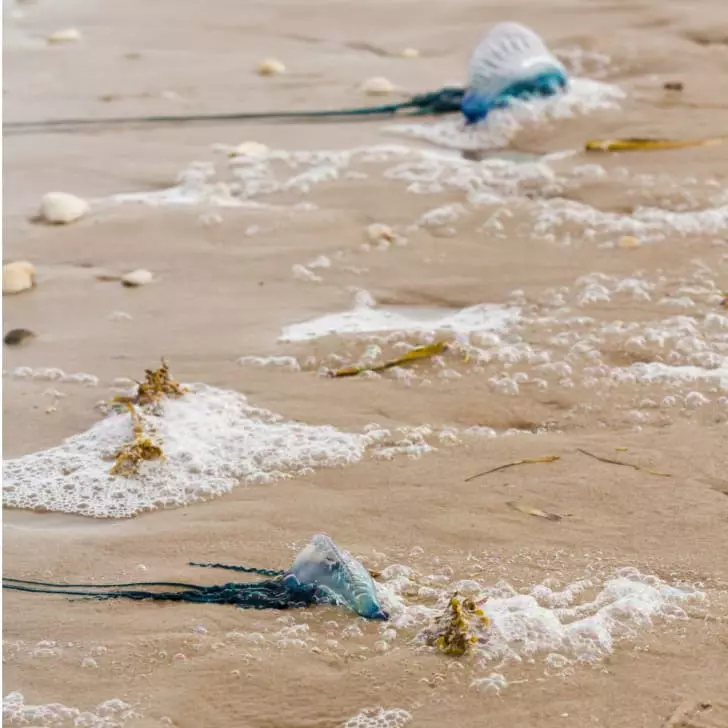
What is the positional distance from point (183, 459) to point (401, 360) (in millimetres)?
720

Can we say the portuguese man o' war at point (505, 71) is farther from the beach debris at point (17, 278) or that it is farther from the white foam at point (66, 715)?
the white foam at point (66, 715)

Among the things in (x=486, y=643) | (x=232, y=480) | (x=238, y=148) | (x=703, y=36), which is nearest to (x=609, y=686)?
(x=486, y=643)

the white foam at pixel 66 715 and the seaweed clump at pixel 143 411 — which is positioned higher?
the seaweed clump at pixel 143 411

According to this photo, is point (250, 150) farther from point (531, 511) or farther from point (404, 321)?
point (531, 511)

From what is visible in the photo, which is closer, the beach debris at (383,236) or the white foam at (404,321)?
the white foam at (404,321)

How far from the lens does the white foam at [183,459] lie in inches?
97.1

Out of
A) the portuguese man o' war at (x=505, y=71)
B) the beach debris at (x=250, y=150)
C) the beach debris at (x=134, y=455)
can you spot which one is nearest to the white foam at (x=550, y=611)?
the beach debris at (x=134, y=455)

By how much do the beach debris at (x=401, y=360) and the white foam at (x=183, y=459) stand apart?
0.29 metres

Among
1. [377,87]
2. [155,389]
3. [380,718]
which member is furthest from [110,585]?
[377,87]

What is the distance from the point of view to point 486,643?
1.89 metres

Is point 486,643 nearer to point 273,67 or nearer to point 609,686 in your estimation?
point 609,686

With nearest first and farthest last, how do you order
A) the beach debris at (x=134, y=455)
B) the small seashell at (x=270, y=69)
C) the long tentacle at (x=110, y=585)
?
the long tentacle at (x=110, y=585)
the beach debris at (x=134, y=455)
the small seashell at (x=270, y=69)

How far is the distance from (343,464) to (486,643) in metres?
0.74

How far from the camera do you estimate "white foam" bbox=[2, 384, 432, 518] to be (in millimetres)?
2467
